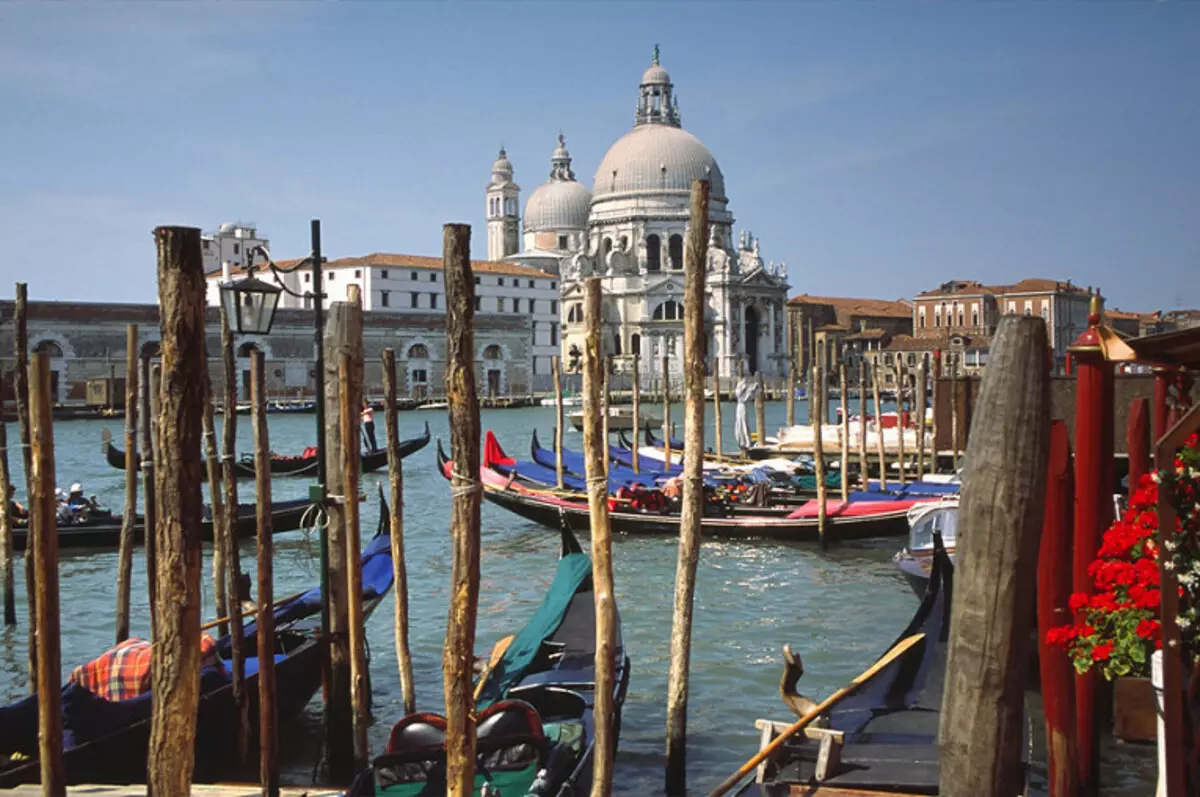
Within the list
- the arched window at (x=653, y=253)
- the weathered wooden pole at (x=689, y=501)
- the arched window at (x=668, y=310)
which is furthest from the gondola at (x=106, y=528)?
the arched window at (x=653, y=253)

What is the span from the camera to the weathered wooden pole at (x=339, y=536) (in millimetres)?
4410

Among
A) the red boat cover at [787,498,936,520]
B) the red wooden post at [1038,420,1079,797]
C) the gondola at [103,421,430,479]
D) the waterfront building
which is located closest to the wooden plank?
the red wooden post at [1038,420,1079,797]

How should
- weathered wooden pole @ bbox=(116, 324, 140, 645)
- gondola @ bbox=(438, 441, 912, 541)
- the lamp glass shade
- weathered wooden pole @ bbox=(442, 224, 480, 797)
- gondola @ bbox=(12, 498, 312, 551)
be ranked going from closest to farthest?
weathered wooden pole @ bbox=(442, 224, 480, 797) → the lamp glass shade → weathered wooden pole @ bbox=(116, 324, 140, 645) → gondola @ bbox=(12, 498, 312, 551) → gondola @ bbox=(438, 441, 912, 541)

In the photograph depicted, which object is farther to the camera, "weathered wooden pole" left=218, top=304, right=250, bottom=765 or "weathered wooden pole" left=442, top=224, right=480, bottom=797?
"weathered wooden pole" left=218, top=304, right=250, bottom=765

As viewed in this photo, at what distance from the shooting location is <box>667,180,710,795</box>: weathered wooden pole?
4305mm

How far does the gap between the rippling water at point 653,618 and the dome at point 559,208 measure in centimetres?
4323

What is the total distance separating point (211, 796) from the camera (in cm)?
367

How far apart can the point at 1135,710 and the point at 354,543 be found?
2.67 metres

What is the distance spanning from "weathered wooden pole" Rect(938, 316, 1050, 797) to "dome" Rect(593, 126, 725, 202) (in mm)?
47262

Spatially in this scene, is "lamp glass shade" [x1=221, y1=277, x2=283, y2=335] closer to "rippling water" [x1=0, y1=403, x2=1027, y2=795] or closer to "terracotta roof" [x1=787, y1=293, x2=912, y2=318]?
"rippling water" [x1=0, y1=403, x2=1027, y2=795]

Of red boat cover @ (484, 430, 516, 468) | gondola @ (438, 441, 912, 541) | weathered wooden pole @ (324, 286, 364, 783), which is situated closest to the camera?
weathered wooden pole @ (324, 286, 364, 783)

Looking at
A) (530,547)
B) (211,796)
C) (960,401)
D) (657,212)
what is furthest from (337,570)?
(657,212)

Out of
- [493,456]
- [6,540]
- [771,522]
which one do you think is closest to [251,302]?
[6,540]

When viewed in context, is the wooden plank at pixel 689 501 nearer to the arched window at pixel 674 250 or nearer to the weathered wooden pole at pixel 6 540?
the weathered wooden pole at pixel 6 540
